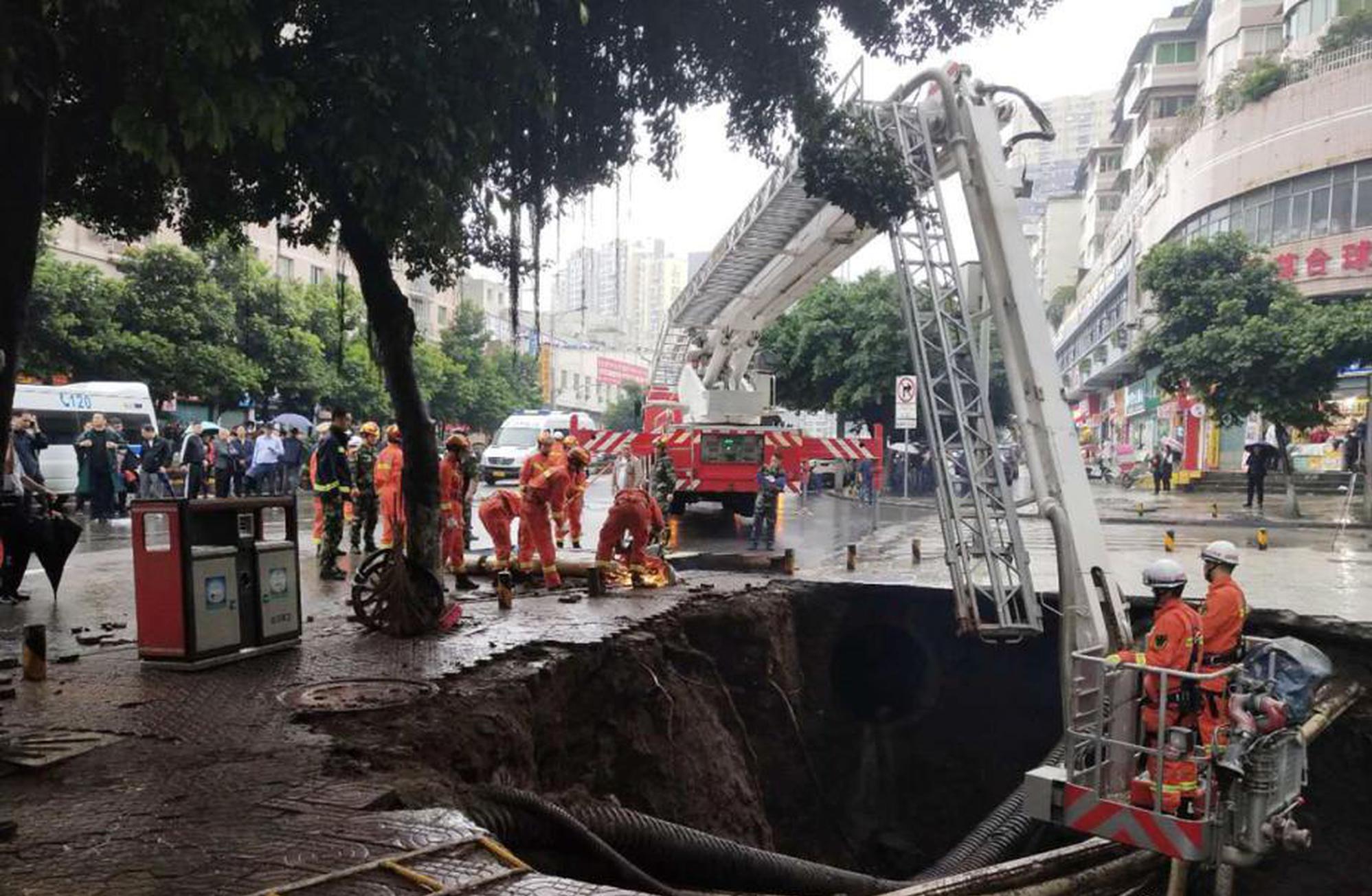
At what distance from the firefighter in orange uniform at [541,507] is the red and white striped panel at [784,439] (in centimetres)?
590

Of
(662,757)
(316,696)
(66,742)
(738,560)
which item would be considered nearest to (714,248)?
(738,560)

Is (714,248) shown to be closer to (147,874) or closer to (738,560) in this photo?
(738,560)

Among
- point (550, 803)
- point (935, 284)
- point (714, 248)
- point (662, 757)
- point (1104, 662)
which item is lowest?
point (662, 757)

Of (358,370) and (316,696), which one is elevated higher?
(358,370)

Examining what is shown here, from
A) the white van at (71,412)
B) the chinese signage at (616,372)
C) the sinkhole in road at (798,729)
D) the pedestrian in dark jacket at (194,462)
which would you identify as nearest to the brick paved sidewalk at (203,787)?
the sinkhole in road at (798,729)

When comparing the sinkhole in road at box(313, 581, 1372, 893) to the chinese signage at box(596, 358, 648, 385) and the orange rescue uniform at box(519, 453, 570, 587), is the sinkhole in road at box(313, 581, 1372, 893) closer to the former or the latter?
the orange rescue uniform at box(519, 453, 570, 587)

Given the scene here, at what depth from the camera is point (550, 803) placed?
15.3ft

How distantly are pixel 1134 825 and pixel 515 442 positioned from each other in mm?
23931

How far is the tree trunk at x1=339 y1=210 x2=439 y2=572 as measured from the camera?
7.32 meters

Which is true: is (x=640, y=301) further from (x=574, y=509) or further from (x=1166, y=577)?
(x=1166, y=577)

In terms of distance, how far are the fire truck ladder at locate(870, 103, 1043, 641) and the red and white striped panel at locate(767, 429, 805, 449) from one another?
7.26 metres

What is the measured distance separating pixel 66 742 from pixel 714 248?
10.8 meters

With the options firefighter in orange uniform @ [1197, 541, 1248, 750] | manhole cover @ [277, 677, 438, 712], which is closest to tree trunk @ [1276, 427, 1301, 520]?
firefighter in orange uniform @ [1197, 541, 1248, 750]

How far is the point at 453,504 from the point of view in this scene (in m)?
10.7
